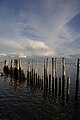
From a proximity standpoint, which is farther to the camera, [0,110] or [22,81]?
[22,81]

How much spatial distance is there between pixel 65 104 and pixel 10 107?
7.40 metres

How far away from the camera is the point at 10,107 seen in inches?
899

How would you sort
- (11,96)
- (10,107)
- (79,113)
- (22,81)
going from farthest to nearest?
(22,81)
(11,96)
(10,107)
(79,113)

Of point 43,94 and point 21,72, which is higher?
point 21,72

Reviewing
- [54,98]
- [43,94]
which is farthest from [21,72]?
[54,98]

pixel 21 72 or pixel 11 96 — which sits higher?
pixel 21 72

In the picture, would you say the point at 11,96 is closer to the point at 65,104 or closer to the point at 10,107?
the point at 10,107

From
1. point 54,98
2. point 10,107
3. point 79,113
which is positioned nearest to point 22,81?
point 54,98

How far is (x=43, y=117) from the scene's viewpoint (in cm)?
1944

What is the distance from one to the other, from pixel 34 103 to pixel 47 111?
156 inches

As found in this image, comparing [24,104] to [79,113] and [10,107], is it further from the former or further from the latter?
[79,113]

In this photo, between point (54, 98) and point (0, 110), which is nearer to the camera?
point (0, 110)

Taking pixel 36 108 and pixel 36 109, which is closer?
pixel 36 109

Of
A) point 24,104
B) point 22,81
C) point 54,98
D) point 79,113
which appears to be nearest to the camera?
point 79,113
